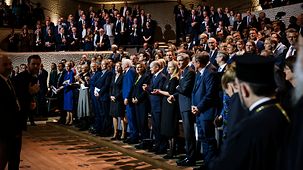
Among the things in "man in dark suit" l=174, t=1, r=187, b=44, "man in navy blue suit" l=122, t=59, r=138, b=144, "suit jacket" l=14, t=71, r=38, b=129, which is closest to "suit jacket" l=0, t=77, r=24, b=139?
"suit jacket" l=14, t=71, r=38, b=129

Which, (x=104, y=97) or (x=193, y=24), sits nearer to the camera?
(x=104, y=97)

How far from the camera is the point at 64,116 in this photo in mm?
13484

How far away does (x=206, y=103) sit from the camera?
676cm

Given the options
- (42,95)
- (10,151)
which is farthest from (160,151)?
(42,95)

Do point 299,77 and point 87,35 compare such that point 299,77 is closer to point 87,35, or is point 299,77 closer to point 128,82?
point 128,82

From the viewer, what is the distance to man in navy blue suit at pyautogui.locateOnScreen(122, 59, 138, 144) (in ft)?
30.9

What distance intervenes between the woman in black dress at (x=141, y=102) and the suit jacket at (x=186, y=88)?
1673mm

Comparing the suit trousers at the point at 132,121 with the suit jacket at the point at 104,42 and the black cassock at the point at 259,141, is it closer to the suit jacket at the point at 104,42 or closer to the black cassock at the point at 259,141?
the black cassock at the point at 259,141

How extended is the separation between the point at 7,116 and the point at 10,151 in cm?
52

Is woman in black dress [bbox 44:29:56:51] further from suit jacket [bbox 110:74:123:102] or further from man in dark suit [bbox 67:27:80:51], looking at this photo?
suit jacket [bbox 110:74:123:102]

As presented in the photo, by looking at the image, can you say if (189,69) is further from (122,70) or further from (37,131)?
(37,131)

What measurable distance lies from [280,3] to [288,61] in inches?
482

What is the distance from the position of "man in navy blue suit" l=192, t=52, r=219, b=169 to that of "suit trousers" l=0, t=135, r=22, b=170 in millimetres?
2543

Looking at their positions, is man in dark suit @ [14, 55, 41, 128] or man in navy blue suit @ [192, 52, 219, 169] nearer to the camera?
man in dark suit @ [14, 55, 41, 128]
